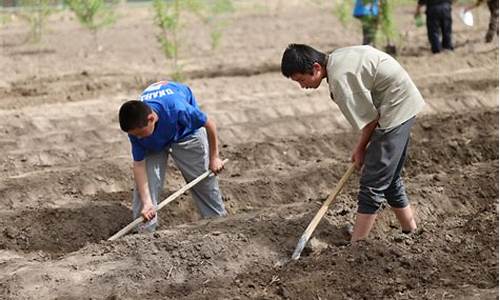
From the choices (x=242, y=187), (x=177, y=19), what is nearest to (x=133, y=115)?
(x=242, y=187)

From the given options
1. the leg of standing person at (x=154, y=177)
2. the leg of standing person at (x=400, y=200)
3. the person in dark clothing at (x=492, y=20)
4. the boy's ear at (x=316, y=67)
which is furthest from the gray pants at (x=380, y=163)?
the person in dark clothing at (x=492, y=20)

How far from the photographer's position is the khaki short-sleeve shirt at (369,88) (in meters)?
6.11

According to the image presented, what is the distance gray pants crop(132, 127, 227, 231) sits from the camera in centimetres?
735

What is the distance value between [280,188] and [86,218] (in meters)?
1.76

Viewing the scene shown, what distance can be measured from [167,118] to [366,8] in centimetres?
813

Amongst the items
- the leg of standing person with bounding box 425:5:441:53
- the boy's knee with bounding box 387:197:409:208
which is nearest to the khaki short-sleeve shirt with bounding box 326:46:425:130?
the boy's knee with bounding box 387:197:409:208

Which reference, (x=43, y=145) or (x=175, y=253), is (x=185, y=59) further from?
(x=175, y=253)

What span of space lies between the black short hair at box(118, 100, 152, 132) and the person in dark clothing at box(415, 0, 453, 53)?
8.86 m

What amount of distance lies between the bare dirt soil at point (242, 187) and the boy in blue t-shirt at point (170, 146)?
294 mm

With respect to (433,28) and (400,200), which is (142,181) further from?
(433,28)

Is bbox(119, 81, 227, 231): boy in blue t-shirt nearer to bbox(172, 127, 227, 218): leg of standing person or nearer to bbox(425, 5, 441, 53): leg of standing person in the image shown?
bbox(172, 127, 227, 218): leg of standing person

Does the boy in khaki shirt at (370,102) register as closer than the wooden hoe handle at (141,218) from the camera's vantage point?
Yes

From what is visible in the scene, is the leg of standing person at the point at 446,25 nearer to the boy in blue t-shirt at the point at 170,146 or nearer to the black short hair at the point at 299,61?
the boy in blue t-shirt at the point at 170,146

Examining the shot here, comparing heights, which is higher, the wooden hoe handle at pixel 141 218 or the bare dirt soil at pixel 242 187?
the wooden hoe handle at pixel 141 218
